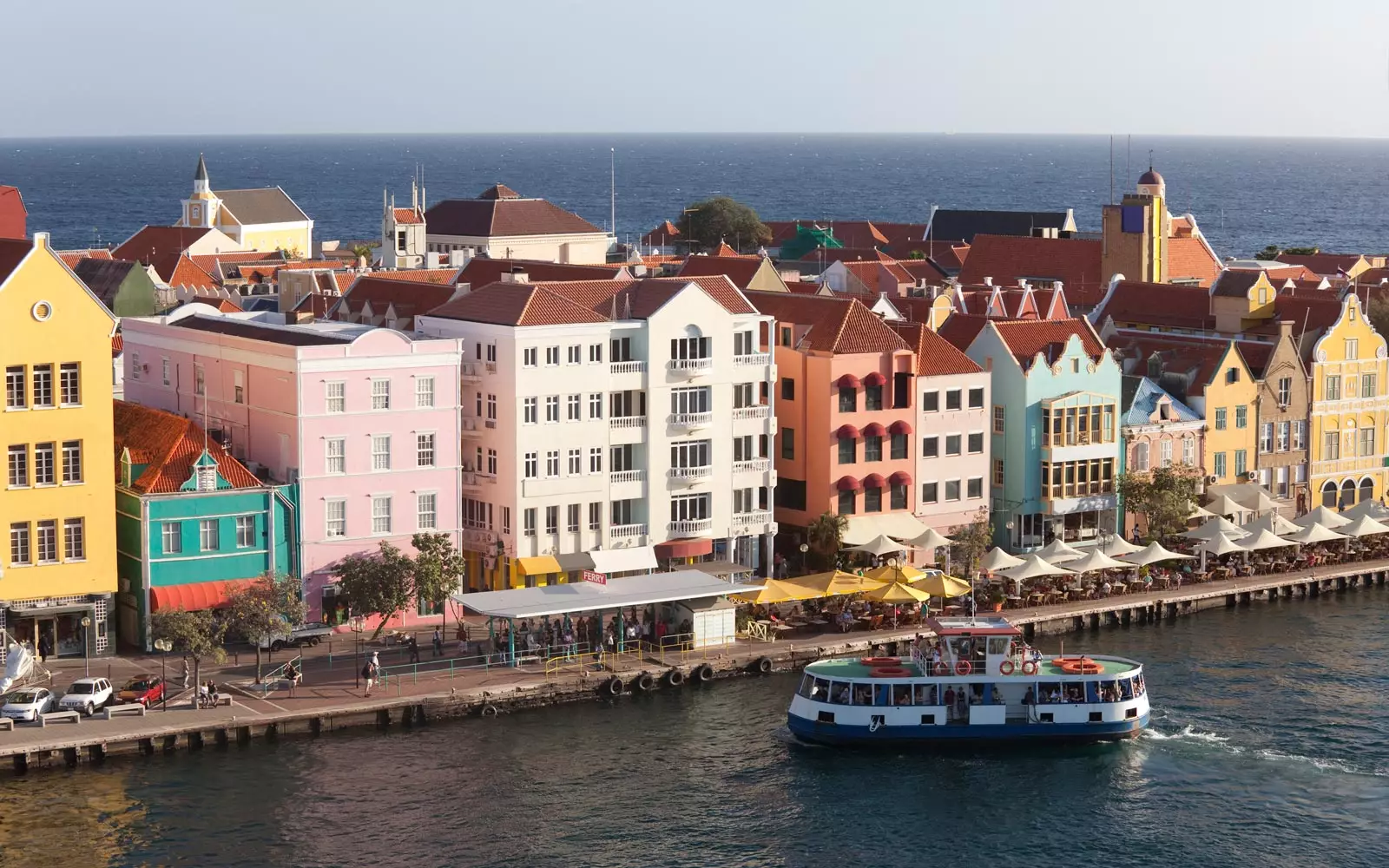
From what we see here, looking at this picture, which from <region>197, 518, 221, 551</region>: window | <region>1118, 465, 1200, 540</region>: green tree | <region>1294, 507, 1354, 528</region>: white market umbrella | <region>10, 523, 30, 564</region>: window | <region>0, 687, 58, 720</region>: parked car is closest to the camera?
<region>0, 687, 58, 720</region>: parked car

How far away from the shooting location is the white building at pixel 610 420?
89.4 meters

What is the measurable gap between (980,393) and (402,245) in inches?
2617

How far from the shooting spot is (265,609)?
77.9 meters

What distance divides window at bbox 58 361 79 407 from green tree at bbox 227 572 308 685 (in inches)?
364

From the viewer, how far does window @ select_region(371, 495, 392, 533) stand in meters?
86.1

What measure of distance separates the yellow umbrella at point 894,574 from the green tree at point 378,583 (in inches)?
783

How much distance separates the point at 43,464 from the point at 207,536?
255 inches

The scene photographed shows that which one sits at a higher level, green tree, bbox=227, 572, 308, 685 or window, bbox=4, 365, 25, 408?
window, bbox=4, 365, 25, 408

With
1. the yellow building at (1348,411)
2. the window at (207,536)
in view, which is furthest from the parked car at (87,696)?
the yellow building at (1348,411)

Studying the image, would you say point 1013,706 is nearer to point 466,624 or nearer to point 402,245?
point 466,624

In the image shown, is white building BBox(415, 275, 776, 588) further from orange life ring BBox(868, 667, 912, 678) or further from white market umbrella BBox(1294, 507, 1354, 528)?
white market umbrella BBox(1294, 507, 1354, 528)

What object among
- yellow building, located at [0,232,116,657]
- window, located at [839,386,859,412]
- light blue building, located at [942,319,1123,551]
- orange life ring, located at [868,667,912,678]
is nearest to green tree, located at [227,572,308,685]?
yellow building, located at [0,232,116,657]

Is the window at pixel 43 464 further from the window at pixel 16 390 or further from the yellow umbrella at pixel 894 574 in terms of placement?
the yellow umbrella at pixel 894 574

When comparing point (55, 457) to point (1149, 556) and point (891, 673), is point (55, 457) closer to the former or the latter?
point (891, 673)
